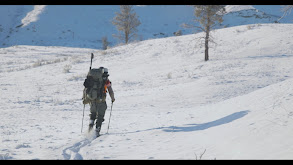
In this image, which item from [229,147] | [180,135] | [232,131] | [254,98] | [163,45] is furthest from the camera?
[163,45]

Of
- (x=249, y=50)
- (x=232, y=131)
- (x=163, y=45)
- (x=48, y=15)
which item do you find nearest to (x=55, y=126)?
(x=232, y=131)

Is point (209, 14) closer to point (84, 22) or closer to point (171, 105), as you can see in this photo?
point (171, 105)

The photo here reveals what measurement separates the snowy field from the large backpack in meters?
1.06

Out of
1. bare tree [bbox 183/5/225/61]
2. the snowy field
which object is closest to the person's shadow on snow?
the snowy field

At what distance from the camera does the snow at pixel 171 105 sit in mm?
4688

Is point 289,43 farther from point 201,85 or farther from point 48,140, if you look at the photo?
point 48,140

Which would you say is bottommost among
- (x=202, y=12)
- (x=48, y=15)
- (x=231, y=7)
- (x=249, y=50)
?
(x=249, y=50)

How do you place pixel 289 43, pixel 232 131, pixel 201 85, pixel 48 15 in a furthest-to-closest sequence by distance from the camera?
pixel 48 15, pixel 289 43, pixel 201 85, pixel 232 131

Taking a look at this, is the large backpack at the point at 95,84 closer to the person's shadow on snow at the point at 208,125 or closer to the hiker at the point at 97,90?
the hiker at the point at 97,90

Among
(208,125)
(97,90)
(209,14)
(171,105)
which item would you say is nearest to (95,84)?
(97,90)

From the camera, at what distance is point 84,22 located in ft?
242

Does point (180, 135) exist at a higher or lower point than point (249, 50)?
lower

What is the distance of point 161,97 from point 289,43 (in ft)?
48.6

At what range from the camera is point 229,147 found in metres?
4.37
